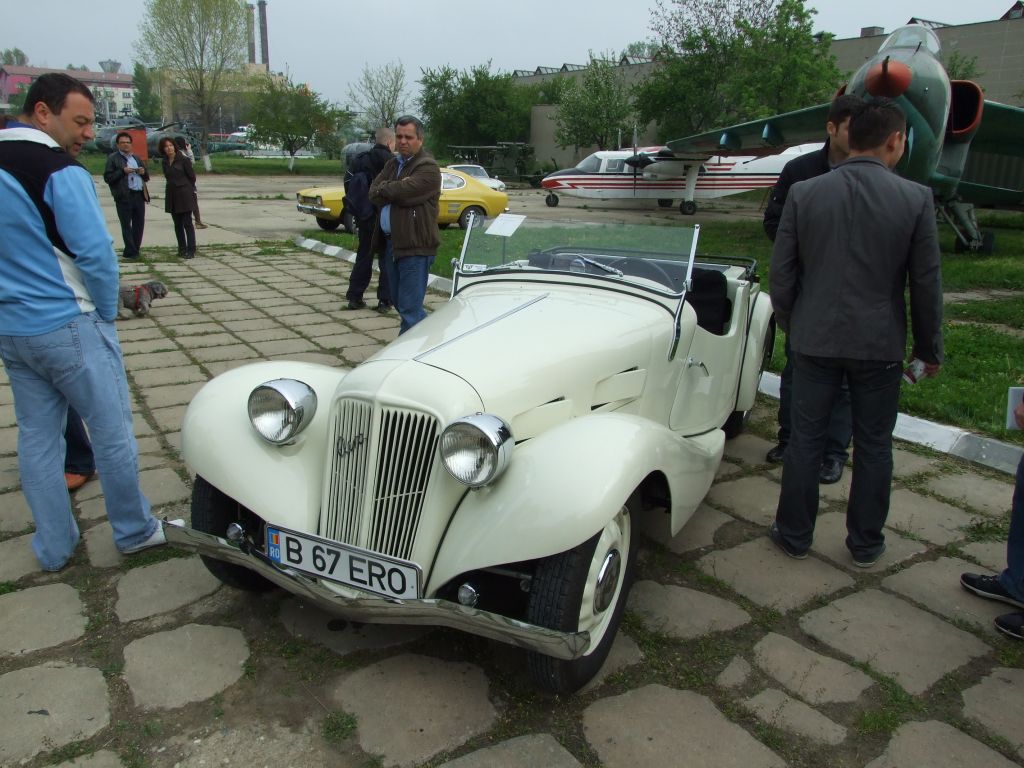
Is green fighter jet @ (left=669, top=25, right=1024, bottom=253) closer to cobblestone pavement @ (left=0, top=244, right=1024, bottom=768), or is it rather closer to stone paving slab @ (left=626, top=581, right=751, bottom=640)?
cobblestone pavement @ (left=0, top=244, right=1024, bottom=768)

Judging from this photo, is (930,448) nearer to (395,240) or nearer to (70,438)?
(395,240)

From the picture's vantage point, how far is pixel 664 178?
2333 centimetres

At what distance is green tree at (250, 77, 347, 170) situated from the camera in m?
44.4

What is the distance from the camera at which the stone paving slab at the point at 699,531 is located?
3404mm

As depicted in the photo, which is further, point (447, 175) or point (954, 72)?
point (954, 72)

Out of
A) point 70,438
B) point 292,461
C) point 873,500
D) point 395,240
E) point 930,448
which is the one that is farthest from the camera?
point 395,240

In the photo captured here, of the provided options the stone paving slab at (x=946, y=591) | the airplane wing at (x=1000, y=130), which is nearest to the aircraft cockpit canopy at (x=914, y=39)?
the airplane wing at (x=1000, y=130)

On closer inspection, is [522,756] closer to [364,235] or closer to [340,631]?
[340,631]

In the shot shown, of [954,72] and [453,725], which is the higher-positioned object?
[954,72]

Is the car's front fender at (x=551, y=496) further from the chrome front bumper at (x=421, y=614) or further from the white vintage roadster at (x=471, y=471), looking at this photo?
the chrome front bumper at (x=421, y=614)

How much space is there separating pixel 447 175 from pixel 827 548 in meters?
14.1

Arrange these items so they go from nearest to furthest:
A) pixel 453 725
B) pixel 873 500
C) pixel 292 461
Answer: pixel 453 725, pixel 292 461, pixel 873 500

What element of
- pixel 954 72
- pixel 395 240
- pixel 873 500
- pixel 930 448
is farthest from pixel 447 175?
pixel 954 72

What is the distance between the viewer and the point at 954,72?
27844mm
